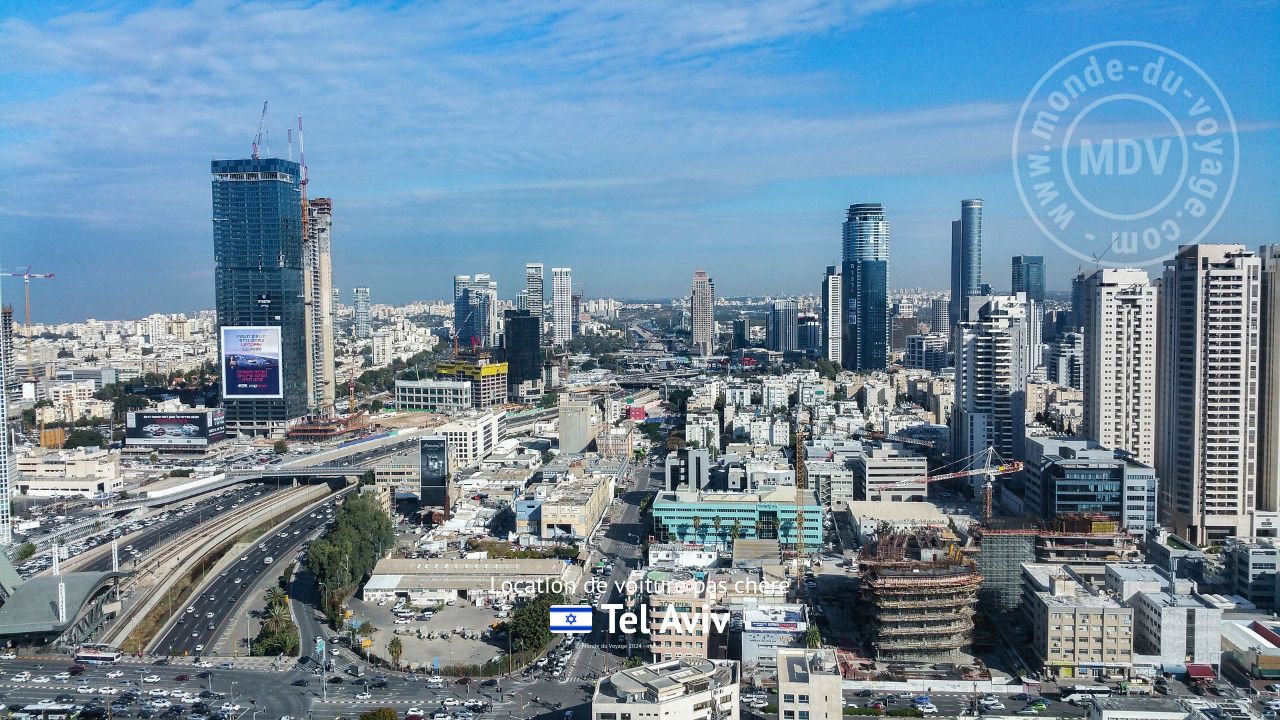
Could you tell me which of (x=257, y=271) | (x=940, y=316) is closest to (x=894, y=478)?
(x=257, y=271)

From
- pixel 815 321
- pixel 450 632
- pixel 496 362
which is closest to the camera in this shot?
pixel 450 632

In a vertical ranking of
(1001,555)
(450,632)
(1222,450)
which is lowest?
(450,632)

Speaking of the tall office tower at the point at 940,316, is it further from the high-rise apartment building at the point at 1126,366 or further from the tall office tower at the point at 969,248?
the high-rise apartment building at the point at 1126,366

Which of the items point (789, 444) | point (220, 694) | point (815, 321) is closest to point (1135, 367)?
point (789, 444)

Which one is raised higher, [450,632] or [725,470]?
[725,470]

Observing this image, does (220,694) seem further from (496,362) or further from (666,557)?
(496,362)

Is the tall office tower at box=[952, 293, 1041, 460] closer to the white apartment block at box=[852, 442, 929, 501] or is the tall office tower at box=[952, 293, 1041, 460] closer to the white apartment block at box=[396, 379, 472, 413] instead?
the white apartment block at box=[852, 442, 929, 501]

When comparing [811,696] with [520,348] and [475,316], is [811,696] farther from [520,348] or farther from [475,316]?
[475,316]
